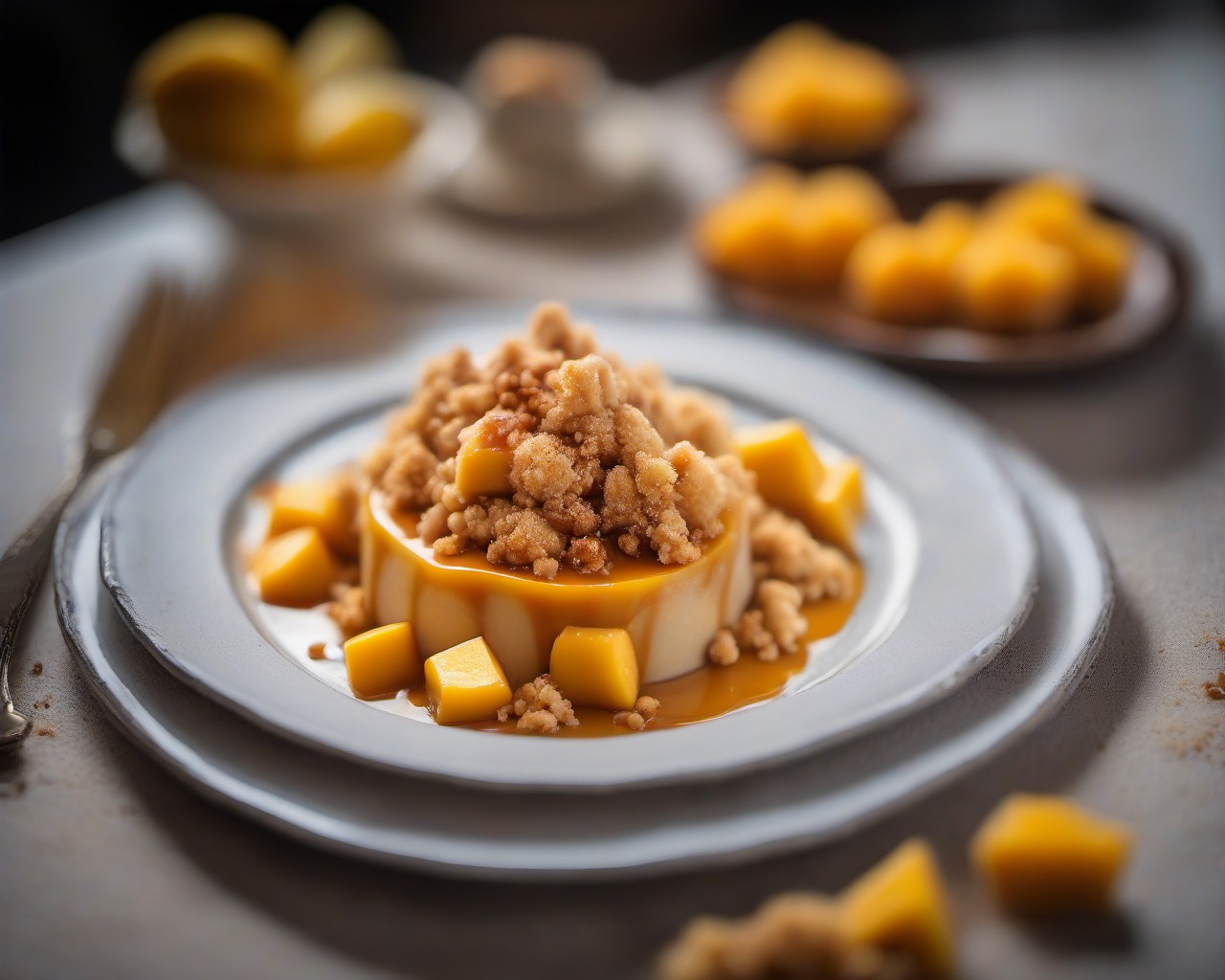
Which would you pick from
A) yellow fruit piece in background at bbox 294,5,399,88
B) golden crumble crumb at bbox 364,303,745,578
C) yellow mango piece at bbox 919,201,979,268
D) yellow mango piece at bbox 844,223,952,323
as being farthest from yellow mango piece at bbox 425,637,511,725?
yellow fruit piece in background at bbox 294,5,399,88

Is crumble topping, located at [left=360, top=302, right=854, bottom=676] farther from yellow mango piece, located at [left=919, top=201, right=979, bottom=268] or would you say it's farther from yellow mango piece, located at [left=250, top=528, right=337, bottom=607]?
yellow mango piece, located at [left=919, top=201, right=979, bottom=268]

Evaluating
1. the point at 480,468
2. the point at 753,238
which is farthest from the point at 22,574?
the point at 753,238

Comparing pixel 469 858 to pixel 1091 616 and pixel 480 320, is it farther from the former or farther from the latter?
pixel 480 320

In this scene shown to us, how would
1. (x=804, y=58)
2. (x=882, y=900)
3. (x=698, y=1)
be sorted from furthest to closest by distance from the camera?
(x=698, y=1)
(x=804, y=58)
(x=882, y=900)

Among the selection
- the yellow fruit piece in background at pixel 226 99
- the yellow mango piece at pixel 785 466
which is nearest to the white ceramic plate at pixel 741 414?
the yellow mango piece at pixel 785 466

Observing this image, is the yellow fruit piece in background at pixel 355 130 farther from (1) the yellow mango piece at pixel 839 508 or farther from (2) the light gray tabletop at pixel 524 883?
(1) the yellow mango piece at pixel 839 508

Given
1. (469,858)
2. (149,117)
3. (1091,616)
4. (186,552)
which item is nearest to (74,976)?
(469,858)
